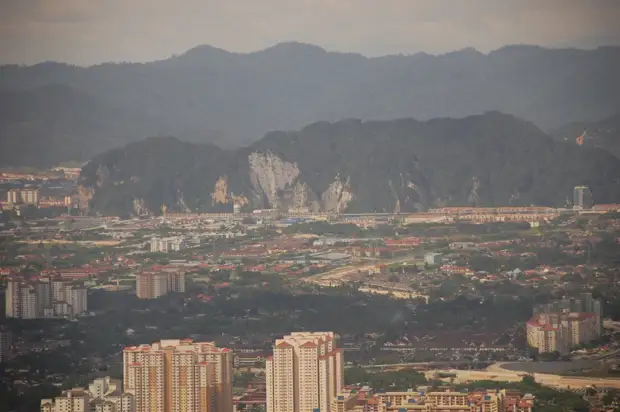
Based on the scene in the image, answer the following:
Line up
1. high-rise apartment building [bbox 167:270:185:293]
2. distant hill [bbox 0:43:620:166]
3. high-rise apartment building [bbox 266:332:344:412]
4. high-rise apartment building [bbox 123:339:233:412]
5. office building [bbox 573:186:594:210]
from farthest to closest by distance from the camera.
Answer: distant hill [bbox 0:43:620:166] < office building [bbox 573:186:594:210] < high-rise apartment building [bbox 167:270:185:293] < high-rise apartment building [bbox 123:339:233:412] < high-rise apartment building [bbox 266:332:344:412]

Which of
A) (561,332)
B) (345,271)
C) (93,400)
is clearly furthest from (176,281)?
(93,400)

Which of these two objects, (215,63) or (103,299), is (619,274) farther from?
(215,63)

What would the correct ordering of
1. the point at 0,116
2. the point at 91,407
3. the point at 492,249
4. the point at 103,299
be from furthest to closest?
the point at 0,116, the point at 492,249, the point at 103,299, the point at 91,407

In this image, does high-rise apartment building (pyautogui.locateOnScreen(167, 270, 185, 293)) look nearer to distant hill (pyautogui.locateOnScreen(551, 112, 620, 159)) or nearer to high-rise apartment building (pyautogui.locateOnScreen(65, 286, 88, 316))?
high-rise apartment building (pyautogui.locateOnScreen(65, 286, 88, 316))

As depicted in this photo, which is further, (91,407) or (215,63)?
(215,63)

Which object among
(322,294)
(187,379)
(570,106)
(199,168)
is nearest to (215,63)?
(199,168)

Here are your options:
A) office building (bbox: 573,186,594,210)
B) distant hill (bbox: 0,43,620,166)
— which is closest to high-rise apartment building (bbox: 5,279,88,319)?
distant hill (bbox: 0,43,620,166)

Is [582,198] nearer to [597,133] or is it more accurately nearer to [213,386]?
[597,133]
